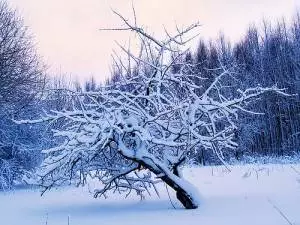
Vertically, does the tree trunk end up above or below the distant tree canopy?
below

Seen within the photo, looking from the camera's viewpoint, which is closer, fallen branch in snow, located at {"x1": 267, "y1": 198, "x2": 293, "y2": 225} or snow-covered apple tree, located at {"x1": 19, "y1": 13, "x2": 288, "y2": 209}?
fallen branch in snow, located at {"x1": 267, "y1": 198, "x2": 293, "y2": 225}

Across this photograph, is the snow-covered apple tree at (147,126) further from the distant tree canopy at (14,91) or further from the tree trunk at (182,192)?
the distant tree canopy at (14,91)

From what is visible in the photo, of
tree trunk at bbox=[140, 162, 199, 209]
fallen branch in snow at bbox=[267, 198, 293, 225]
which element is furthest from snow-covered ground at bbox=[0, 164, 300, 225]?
tree trunk at bbox=[140, 162, 199, 209]

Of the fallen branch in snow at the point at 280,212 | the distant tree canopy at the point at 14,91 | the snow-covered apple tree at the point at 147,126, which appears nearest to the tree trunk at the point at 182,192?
the snow-covered apple tree at the point at 147,126

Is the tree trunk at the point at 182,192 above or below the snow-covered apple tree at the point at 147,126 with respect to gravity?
below

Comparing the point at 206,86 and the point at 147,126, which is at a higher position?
the point at 206,86

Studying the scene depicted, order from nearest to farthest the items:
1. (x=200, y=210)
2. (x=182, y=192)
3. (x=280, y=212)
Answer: (x=280, y=212), (x=200, y=210), (x=182, y=192)

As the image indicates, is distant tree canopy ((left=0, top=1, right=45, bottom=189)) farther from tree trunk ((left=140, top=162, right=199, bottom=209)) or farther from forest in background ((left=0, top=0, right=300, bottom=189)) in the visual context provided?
tree trunk ((left=140, top=162, right=199, bottom=209))

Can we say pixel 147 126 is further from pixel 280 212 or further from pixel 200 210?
pixel 280 212

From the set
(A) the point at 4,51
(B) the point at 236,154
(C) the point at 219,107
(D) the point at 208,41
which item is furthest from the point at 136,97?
(D) the point at 208,41

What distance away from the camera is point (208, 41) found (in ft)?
176

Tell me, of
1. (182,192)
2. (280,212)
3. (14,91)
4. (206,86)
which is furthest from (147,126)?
(206,86)

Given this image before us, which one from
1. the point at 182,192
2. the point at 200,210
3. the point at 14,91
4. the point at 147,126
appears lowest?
the point at 200,210

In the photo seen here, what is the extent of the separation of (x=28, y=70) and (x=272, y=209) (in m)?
14.5
